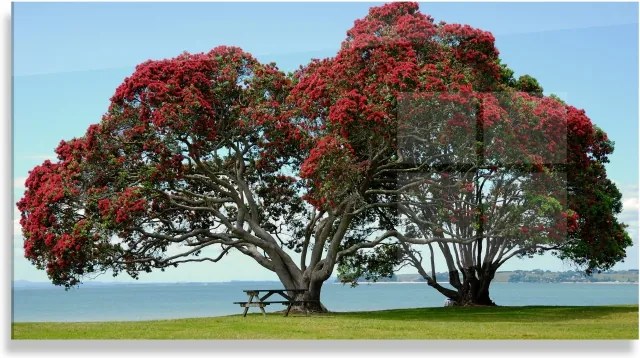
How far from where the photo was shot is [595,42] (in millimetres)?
14828

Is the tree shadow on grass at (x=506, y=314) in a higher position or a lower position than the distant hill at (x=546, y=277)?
lower

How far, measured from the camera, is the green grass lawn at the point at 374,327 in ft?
46.9

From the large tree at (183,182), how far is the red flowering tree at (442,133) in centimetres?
Answer: 69

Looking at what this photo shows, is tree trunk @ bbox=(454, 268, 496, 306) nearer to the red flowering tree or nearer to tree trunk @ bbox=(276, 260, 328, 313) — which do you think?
the red flowering tree

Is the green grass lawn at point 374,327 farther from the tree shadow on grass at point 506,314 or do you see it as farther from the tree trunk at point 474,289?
the tree trunk at point 474,289

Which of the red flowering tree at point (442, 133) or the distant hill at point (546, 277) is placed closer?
the distant hill at point (546, 277)

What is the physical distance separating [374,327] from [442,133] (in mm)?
3859

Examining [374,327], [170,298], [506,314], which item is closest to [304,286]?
[170,298]

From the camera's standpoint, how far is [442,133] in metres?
17.1

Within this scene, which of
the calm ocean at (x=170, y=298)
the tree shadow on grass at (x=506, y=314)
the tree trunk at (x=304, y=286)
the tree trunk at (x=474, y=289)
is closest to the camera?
the calm ocean at (x=170, y=298)

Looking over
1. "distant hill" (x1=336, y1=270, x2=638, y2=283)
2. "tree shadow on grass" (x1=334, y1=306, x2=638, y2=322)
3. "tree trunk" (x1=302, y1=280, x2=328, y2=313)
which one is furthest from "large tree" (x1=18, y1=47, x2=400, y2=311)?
"distant hill" (x1=336, y1=270, x2=638, y2=283)

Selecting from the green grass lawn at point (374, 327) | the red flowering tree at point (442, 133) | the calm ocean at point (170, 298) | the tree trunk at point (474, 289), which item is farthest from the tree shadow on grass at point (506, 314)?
the tree trunk at point (474, 289)

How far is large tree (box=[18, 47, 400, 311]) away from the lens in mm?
18359

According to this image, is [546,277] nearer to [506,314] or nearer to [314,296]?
[506,314]
